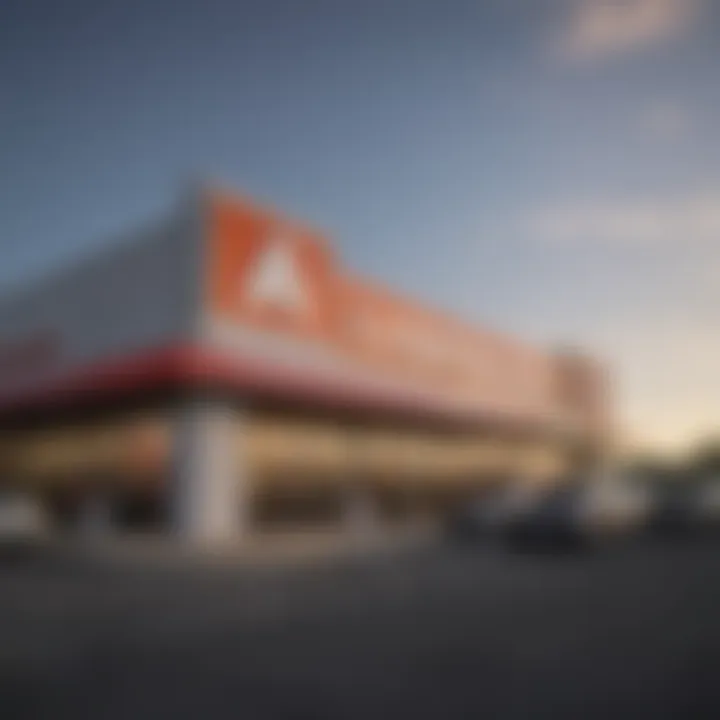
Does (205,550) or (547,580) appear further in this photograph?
(205,550)

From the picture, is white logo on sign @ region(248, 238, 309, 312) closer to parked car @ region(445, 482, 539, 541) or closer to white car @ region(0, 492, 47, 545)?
parked car @ region(445, 482, 539, 541)

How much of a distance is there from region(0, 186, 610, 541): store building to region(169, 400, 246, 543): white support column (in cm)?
4

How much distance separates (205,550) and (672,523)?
1406 cm

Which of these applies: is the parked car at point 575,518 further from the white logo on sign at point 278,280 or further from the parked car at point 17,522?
the parked car at point 17,522

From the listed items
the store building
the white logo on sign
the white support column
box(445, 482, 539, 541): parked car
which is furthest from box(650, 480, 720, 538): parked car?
the white support column

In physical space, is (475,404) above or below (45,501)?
above

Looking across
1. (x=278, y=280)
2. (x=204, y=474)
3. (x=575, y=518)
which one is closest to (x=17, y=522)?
(x=204, y=474)

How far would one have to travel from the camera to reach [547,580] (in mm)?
11602

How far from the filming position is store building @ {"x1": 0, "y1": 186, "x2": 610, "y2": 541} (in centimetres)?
1831

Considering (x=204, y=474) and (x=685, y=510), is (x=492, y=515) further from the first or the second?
(x=685, y=510)

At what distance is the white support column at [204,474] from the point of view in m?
18.0

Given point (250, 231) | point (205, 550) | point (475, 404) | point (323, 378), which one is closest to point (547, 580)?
point (205, 550)

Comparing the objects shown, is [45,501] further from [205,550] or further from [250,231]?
[250,231]

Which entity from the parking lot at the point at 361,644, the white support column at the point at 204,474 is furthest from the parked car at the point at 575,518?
the white support column at the point at 204,474
